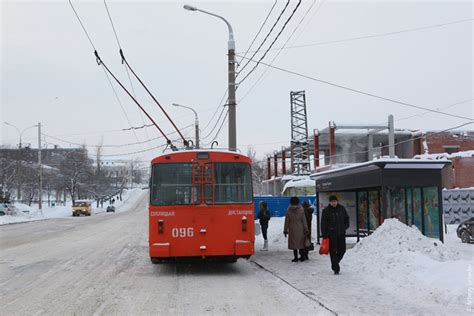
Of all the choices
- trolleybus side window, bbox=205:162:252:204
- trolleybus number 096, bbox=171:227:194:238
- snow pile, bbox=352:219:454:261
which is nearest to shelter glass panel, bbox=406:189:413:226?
snow pile, bbox=352:219:454:261

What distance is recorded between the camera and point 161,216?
11773mm

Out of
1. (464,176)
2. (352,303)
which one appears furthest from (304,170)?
(352,303)

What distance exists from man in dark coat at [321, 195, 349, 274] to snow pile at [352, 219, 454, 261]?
84 centimetres

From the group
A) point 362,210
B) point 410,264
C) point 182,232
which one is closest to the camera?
point 410,264

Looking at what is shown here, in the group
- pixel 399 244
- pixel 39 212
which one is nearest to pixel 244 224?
pixel 399 244

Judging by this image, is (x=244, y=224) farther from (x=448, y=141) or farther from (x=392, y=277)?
(x=448, y=141)

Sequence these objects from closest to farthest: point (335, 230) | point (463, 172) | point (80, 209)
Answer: point (335, 230), point (463, 172), point (80, 209)

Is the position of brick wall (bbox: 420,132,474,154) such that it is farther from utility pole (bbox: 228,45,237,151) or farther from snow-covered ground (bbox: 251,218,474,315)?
snow-covered ground (bbox: 251,218,474,315)

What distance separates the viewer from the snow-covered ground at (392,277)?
7.68 metres

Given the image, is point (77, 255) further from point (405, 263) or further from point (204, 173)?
point (405, 263)

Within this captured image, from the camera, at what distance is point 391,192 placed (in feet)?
50.6

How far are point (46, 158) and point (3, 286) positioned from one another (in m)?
86.5

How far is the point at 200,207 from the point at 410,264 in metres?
4.71

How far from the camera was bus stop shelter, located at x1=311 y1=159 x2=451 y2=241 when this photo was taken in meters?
13.0
